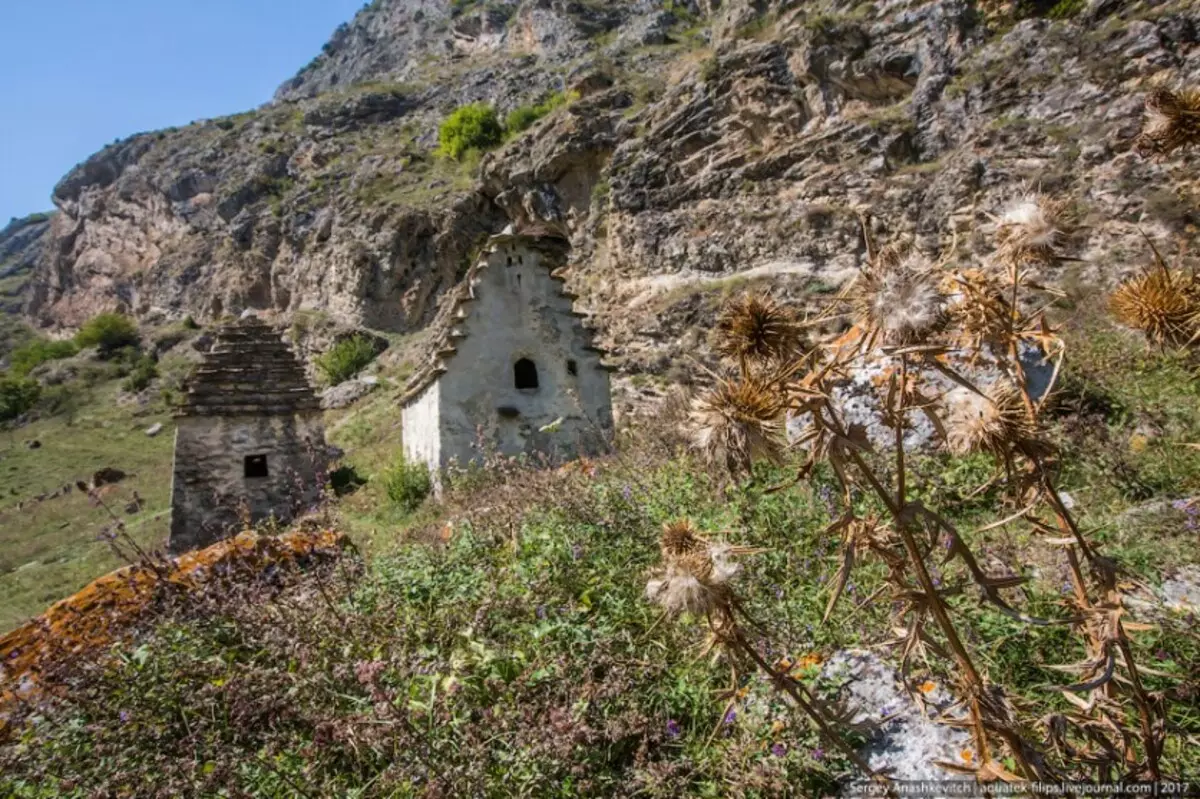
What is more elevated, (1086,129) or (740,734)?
(1086,129)

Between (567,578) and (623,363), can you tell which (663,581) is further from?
(623,363)

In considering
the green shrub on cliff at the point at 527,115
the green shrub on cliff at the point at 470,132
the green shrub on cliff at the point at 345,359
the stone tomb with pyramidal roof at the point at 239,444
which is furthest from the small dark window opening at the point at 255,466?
the green shrub on cliff at the point at 470,132

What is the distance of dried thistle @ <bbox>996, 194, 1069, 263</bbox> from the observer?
1.78 m

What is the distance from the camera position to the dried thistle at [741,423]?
1612 millimetres

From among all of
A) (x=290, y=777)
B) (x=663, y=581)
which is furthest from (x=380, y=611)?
(x=663, y=581)

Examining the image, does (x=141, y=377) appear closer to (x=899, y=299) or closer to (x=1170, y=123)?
(x=899, y=299)

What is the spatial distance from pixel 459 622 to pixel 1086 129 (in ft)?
76.5

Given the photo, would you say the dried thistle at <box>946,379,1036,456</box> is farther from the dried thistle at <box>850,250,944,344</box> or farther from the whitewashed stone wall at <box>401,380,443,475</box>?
the whitewashed stone wall at <box>401,380,443,475</box>

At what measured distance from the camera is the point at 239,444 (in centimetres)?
1396

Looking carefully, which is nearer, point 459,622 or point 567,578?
point 459,622

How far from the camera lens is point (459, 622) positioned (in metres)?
3.85

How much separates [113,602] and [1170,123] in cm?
684

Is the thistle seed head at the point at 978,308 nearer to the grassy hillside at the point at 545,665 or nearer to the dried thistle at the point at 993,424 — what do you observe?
the dried thistle at the point at 993,424

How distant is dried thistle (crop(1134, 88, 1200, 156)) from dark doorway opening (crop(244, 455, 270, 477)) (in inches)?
614
